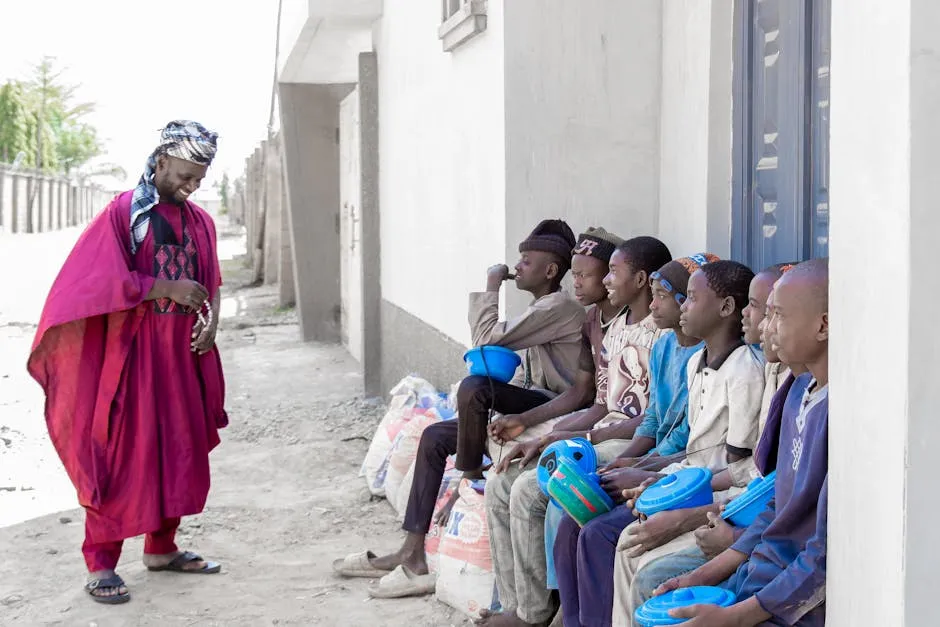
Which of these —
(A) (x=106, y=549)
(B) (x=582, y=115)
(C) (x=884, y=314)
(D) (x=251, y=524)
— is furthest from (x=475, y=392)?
(C) (x=884, y=314)

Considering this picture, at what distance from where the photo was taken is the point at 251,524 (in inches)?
227

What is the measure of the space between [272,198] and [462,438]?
43.6 feet

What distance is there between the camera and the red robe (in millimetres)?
4586

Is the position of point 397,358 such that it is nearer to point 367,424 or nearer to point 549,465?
point 367,424

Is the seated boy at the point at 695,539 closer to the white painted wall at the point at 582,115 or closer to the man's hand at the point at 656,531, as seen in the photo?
the man's hand at the point at 656,531

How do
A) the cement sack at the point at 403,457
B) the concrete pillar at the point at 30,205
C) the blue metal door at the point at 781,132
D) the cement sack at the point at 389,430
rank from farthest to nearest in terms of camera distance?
the concrete pillar at the point at 30,205, the cement sack at the point at 389,430, the cement sack at the point at 403,457, the blue metal door at the point at 781,132

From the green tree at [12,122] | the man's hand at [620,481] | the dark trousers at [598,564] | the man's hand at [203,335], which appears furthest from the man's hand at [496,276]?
the green tree at [12,122]

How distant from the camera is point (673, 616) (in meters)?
2.44

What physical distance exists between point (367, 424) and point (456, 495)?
3.52 meters

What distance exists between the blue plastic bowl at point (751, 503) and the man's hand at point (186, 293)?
2696 millimetres

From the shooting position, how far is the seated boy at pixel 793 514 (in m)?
2.41

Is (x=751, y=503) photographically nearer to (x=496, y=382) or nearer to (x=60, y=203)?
(x=496, y=382)

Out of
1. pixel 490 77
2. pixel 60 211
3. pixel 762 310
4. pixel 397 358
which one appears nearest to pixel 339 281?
pixel 397 358

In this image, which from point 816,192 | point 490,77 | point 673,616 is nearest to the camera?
point 673,616
